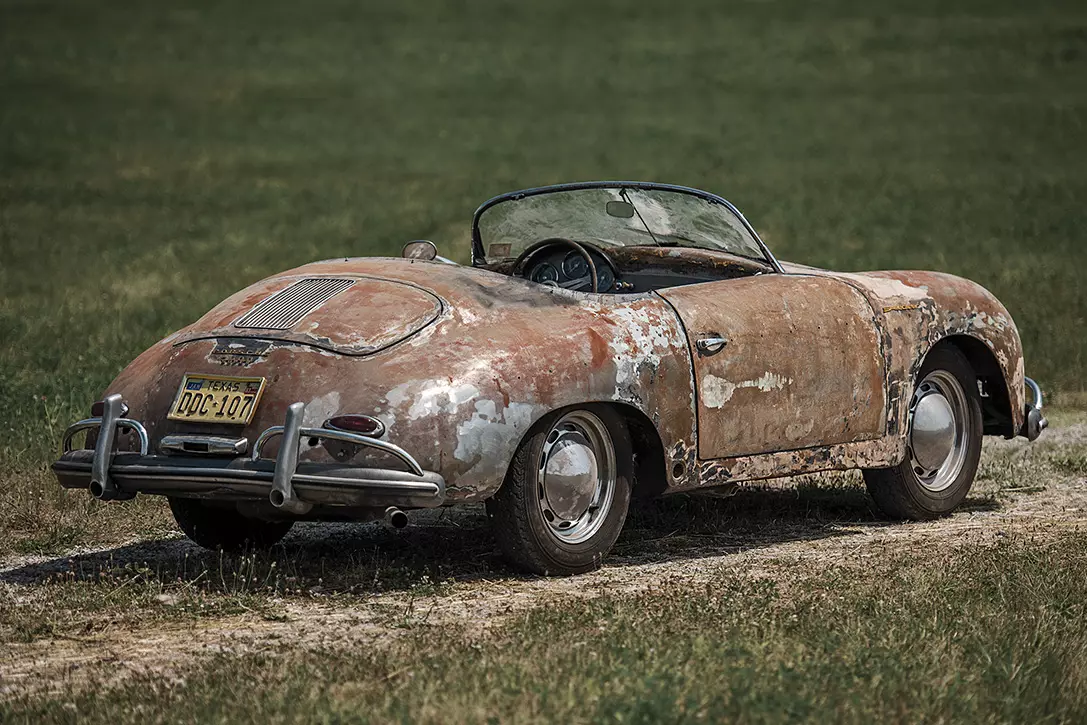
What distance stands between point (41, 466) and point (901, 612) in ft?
18.1

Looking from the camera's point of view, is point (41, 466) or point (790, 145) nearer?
point (41, 466)

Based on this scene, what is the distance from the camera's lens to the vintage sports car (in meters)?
6.50

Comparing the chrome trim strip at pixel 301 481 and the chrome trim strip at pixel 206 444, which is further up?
the chrome trim strip at pixel 206 444

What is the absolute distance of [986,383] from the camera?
29.9 feet

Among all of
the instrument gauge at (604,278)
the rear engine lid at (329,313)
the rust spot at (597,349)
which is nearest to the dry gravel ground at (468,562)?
the rust spot at (597,349)

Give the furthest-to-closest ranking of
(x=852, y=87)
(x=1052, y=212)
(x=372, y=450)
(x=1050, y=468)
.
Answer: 1. (x=852, y=87)
2. (x=1052, y=212)
3. (x=1050, y=468)
4. (x=372, y=450)

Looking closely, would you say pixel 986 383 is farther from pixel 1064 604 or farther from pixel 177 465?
pixel 177 465

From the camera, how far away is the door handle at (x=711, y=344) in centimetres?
738

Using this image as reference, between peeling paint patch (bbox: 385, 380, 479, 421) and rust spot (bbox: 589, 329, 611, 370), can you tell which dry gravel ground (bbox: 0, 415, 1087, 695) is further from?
rust spot (bbox: 589, 329, 611, 370)

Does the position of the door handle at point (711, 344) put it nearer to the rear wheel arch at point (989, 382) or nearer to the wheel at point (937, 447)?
the wheel at point (937, 447)

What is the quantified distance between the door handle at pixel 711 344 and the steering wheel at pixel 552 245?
652 mm

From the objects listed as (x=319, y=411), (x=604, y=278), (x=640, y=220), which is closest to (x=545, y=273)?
(x=604, y=278)

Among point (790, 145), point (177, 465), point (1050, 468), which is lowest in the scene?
point (1050, 468)

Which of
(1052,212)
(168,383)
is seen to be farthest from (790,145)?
(168,383)
